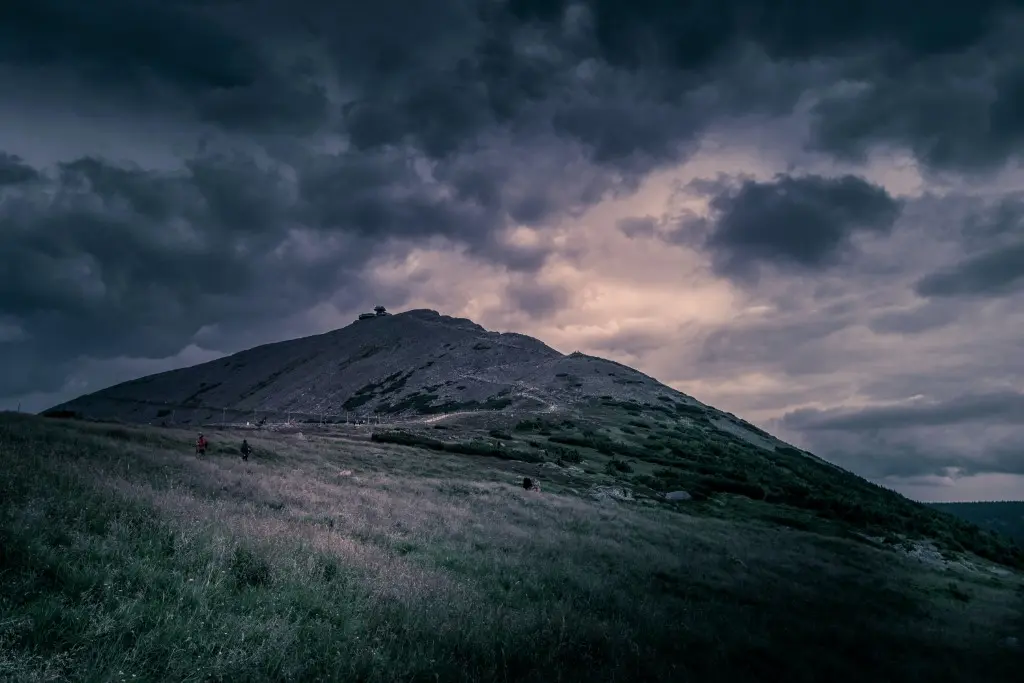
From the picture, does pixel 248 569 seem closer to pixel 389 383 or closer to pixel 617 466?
pixel 617 466

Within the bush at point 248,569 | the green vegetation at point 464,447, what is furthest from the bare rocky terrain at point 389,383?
the bush at point 248,569

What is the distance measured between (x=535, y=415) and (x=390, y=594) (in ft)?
220

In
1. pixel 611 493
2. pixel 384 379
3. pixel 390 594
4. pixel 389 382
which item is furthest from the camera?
pixel 384 379

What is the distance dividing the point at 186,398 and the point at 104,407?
913 inches

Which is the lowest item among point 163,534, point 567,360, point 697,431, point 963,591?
point 963,591

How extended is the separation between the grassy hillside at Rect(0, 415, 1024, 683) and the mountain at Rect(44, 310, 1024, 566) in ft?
66.7

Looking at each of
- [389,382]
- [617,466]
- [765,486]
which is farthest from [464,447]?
[389,382]

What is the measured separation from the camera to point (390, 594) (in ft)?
33.2

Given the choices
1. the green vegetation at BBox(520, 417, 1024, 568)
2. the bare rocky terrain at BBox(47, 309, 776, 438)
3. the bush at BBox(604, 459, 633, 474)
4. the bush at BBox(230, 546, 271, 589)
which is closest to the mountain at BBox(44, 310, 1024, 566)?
the bush at BBox(604, 459, 633, 474)

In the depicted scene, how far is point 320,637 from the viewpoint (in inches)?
312

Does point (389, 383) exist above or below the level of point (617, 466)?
above

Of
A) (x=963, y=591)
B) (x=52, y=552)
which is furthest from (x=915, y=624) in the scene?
(x=52, y=552)

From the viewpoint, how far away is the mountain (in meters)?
50.2

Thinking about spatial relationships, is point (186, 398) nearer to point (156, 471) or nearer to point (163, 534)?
point (156, 471)
